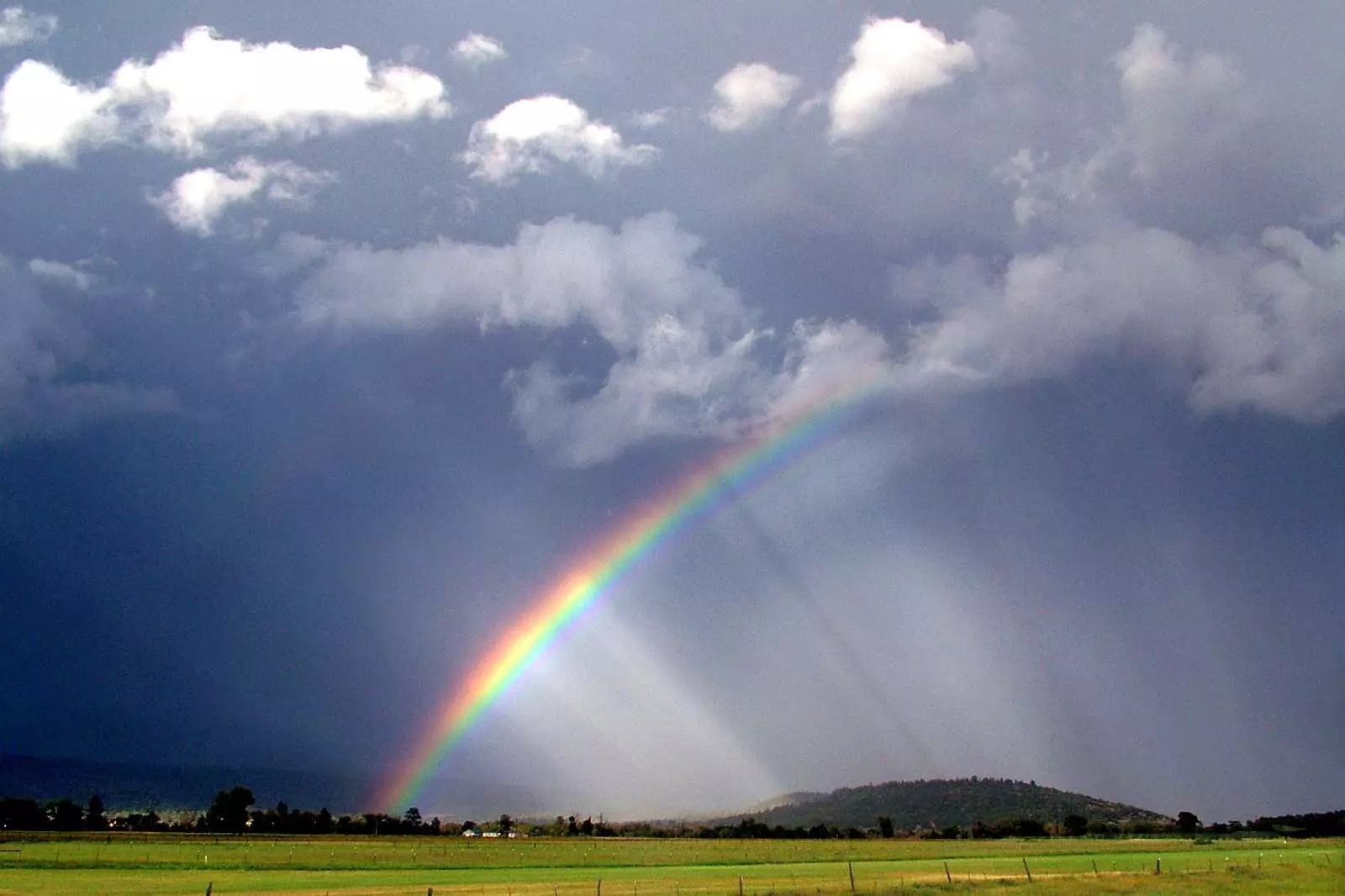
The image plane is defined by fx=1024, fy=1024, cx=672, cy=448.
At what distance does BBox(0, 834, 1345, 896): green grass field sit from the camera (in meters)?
56.4

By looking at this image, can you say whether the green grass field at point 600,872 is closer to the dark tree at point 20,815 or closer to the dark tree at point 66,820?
the dark tree at point 20,815

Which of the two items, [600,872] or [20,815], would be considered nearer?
[600,872]

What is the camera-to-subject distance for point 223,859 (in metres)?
90.8

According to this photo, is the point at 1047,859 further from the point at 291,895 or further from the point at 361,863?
the point at 291,895

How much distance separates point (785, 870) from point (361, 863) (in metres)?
36.4

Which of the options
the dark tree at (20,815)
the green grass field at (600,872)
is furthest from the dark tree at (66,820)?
the green grass field at (600,872)

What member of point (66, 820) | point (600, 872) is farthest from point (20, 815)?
point (600, 872)

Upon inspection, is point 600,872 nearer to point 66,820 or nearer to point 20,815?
point 20,815

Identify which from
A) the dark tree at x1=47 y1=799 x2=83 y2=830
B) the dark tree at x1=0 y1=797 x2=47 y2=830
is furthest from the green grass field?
the dark tree at x1=47 y1=799 x2=83 y2=830

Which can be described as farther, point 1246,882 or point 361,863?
point 361,863

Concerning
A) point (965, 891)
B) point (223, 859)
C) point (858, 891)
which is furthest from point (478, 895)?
point (223, 859)

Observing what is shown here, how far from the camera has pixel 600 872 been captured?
81.8 meters

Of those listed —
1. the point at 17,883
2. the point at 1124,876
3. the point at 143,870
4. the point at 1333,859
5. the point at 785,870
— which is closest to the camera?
the point at 17,883

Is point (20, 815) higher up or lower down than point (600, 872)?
higher up
